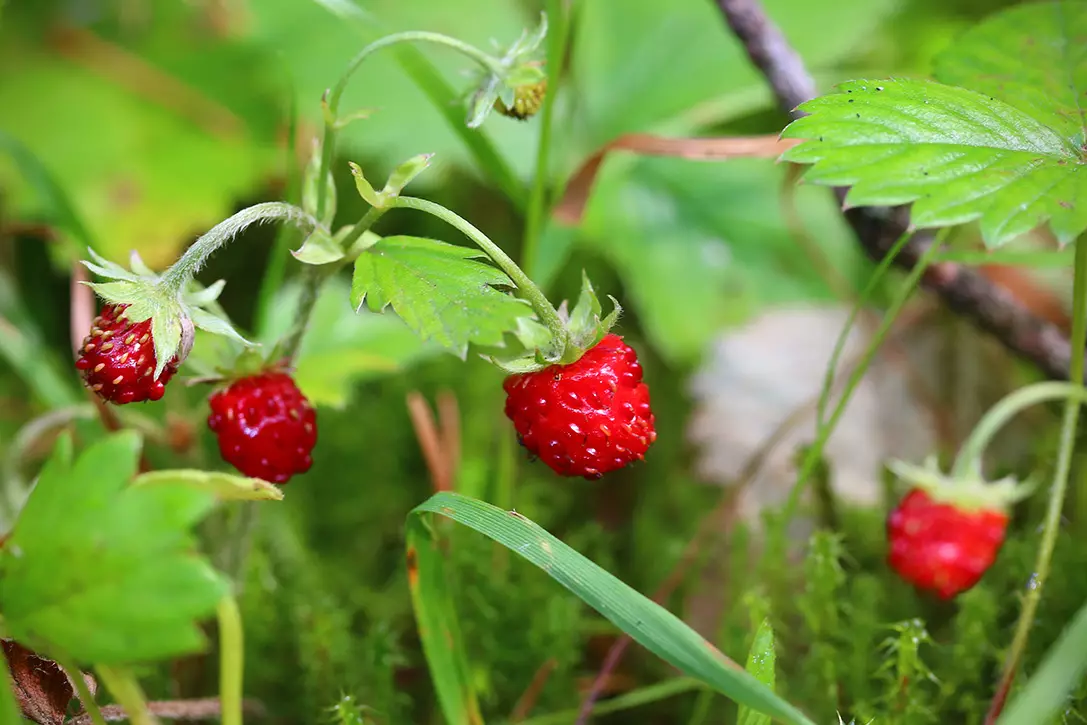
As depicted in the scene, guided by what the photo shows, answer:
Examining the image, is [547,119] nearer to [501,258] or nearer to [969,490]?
[501,258]

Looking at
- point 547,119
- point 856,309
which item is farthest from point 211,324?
point 856,309

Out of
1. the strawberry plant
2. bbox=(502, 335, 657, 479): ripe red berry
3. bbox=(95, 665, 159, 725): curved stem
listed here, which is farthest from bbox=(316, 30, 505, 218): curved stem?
bbox=(95, 665, 159, 725): curved stem

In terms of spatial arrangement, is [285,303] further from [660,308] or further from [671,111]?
[671,111]

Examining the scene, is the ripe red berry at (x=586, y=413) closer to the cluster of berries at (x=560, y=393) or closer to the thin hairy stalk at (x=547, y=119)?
the cluster of berries at (x=560, y=393)

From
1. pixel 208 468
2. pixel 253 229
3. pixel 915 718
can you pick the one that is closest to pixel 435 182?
pixel 253 229

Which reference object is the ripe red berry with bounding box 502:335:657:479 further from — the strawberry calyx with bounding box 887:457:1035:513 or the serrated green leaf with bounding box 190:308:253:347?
the strawberry calyx with bounding box 887:457:1035:513

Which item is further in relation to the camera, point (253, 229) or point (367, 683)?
point (253, 229)

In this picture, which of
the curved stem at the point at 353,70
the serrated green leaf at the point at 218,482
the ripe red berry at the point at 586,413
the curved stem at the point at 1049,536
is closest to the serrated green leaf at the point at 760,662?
the ripe red berry at the point at 586,413
